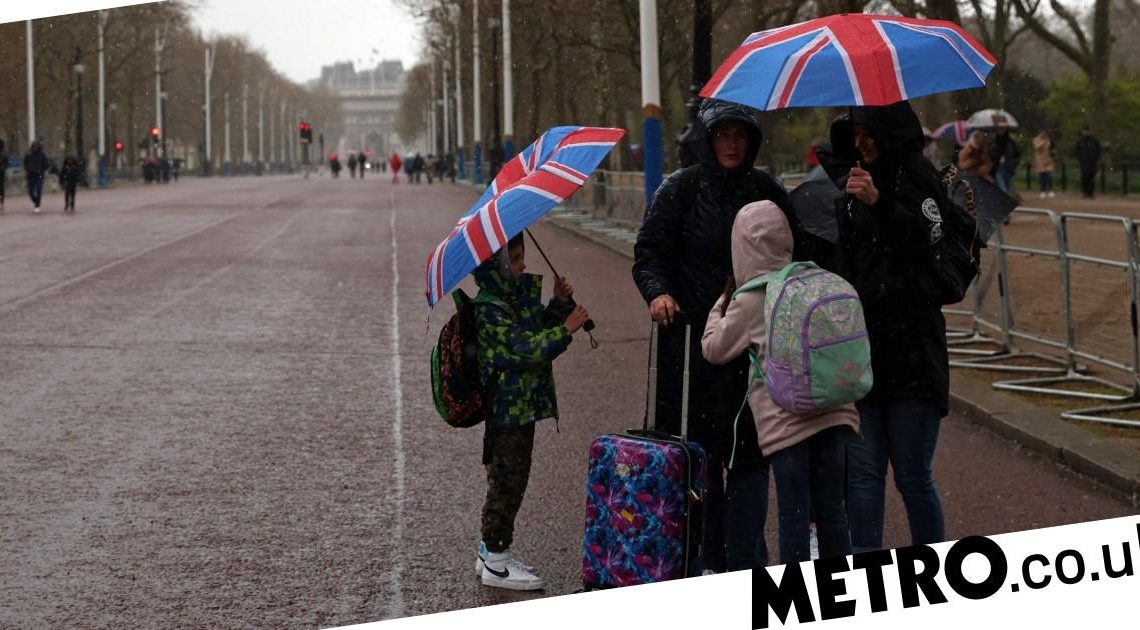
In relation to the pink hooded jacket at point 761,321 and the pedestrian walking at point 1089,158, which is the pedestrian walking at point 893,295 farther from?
the pedestrian walking at point 1089,158

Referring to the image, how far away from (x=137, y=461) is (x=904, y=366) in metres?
4.21

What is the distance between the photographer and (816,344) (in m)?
4.67

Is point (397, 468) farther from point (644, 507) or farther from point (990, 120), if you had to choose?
point (990, 120)

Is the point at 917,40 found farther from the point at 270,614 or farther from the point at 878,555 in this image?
the point at 270,614

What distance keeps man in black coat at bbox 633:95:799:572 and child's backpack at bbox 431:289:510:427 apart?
0.55 meters

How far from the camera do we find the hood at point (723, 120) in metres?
5.06

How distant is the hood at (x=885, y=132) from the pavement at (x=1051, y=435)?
267 centimetres

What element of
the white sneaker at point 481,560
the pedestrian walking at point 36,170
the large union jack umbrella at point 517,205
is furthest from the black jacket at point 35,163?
the large union jack umbrella at point 517,205

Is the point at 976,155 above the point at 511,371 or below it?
above

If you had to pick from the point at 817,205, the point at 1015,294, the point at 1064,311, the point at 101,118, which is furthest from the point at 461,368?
→ the point at 101,118

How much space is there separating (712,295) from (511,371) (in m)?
0.70

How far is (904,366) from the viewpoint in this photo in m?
5.09

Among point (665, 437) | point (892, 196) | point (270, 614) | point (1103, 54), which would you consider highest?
point (1103, 54)

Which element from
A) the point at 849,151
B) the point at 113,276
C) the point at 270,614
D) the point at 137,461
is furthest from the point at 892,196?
the point at 113,276
